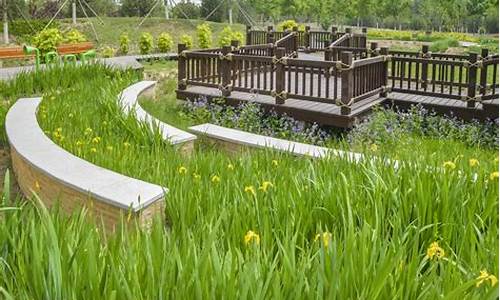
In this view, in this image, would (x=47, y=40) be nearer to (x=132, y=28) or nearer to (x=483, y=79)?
(x=483, y=79)

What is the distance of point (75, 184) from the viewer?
3971 millimetres

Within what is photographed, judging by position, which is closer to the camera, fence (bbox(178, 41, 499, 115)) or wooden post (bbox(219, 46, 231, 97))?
fence (bbox(178, 41, 499, 115))

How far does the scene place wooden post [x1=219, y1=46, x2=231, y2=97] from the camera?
944 centimetres

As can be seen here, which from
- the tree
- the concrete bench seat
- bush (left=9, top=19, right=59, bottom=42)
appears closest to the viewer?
the concrete bench seat

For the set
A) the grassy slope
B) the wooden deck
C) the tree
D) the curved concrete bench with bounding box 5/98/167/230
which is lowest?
the wooden deck

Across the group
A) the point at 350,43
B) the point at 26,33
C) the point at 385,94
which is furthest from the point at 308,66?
the point at 26,33

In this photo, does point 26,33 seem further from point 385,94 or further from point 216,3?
point 385,94

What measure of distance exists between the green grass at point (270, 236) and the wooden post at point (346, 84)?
11.7ft

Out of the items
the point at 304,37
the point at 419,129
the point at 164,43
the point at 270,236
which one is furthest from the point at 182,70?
the point at 304,37

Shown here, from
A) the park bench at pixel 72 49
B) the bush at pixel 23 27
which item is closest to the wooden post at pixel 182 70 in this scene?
the park bench at pixel 72 49

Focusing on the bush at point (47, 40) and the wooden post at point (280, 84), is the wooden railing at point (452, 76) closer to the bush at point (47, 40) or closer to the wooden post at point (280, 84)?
the wooden post at point (280, 84)

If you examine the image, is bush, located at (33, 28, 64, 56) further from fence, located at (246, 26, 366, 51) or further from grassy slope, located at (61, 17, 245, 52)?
grassy slope, located at (61, 17, 245, 52)

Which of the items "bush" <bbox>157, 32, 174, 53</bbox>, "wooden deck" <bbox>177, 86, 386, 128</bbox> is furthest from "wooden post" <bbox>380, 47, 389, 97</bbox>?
"bush" <bbox>157, 32, 174, 53</bbox>

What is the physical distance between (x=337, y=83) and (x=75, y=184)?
5480mm
